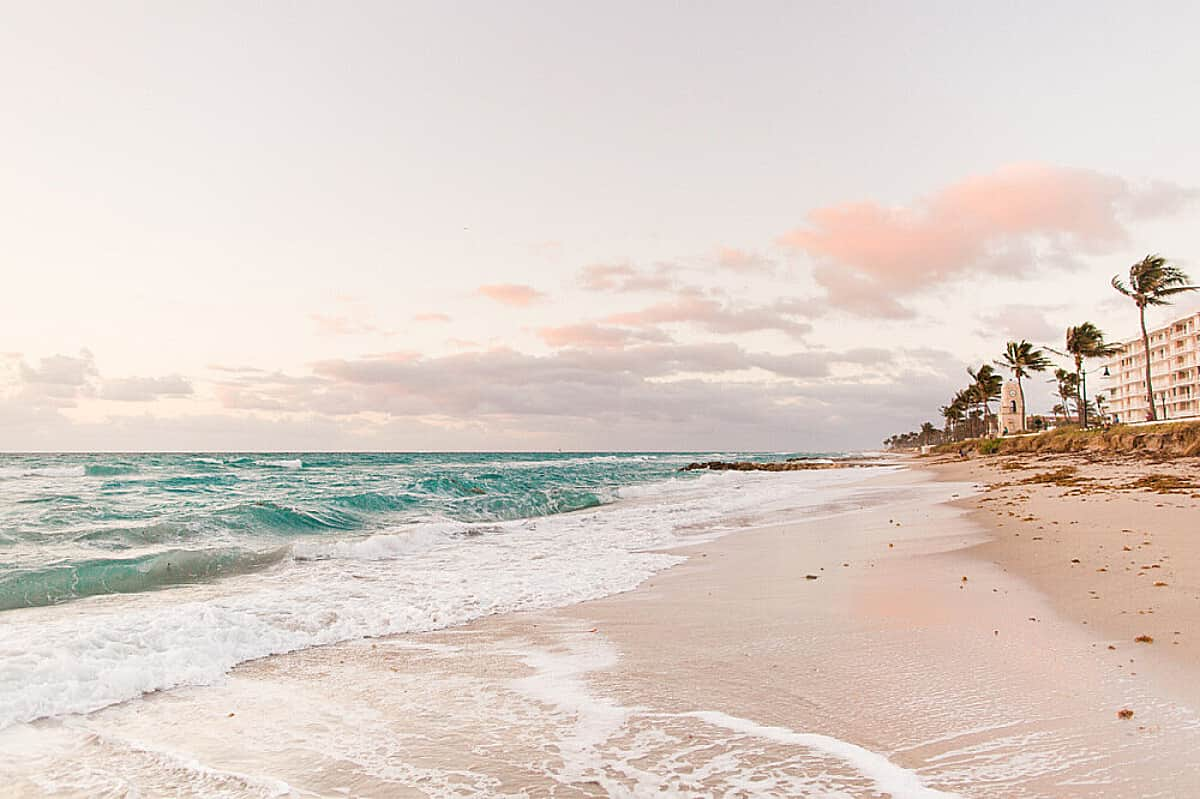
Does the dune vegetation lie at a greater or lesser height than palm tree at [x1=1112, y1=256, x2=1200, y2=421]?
lesser

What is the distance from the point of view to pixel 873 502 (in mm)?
21859

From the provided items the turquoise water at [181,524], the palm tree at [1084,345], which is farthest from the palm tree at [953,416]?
the turquoise water at [181,524]

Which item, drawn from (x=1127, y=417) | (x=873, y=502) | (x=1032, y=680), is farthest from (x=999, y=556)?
(x=1127, y=417)

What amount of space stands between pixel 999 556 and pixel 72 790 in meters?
10.5

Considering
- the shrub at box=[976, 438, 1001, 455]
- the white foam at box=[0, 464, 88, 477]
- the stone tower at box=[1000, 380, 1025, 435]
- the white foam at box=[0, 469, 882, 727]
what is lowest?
the white foam at box=[0, 469, 882, 727]

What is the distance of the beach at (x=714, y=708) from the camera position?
143 inches

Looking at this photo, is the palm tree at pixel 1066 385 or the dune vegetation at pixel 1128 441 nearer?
the dune vegetation at pixel 1128 441

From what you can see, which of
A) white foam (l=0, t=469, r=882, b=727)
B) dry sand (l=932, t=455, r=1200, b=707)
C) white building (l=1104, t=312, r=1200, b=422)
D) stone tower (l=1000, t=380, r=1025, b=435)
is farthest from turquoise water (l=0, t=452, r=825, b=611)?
white building (l=1104, t=312, r=1200, b=422)

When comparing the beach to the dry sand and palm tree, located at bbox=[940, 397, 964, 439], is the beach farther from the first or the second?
palm tree, located at bbox=[940, 397, 964, 439]

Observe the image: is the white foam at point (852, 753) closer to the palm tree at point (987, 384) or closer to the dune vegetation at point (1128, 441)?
the dune vegetation at point (1128, 441)

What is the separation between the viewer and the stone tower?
86875 mm

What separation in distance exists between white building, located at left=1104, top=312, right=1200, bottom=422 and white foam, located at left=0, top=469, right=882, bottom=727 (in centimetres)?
10012

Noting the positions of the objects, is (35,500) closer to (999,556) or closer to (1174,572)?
(999,556)

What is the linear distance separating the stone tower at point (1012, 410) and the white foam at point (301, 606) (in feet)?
283
